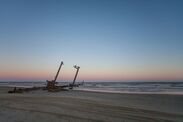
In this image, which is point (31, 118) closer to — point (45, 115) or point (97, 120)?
point (45, 115)

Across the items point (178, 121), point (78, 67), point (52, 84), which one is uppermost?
point (78, 67)

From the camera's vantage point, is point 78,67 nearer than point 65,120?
No

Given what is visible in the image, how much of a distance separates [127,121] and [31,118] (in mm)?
3462

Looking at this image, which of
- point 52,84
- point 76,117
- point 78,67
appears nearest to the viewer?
point 76,117

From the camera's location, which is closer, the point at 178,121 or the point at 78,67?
the point at 178,121

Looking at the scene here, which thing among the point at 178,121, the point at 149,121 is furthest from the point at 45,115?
the point at 178,121

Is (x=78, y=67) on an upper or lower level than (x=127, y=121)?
upper

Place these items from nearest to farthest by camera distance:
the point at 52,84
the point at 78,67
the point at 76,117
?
1. the point at 76,117
2. the point at 52,84
3. the point at 78,67

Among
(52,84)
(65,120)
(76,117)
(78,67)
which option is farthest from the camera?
(78,67)

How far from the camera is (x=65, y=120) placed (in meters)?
6.63

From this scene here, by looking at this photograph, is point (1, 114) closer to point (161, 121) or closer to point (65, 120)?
point (65, 120)

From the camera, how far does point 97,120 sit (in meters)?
6.68

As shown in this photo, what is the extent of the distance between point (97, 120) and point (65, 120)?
113 cm

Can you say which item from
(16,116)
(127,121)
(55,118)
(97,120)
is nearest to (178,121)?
(127,121)
